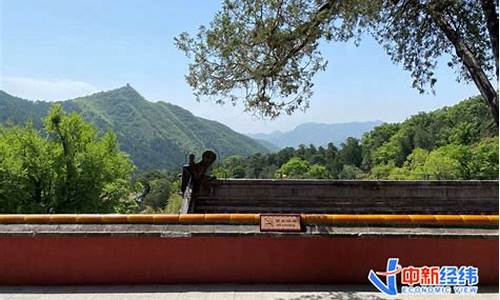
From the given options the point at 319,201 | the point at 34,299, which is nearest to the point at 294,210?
the point at 319,201

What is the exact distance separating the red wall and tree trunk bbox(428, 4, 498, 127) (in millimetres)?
1669

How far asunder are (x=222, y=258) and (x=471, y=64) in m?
3.64

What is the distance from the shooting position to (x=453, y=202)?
955cm

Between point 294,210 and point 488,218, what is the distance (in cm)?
422

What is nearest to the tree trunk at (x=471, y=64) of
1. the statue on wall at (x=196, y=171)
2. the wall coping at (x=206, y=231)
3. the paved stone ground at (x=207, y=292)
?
the wall coping at (x=206, y=231)

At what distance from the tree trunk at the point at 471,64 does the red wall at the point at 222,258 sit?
1.67 meters

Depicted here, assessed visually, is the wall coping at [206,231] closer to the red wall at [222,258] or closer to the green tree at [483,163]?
A: the red wall at [222,258]

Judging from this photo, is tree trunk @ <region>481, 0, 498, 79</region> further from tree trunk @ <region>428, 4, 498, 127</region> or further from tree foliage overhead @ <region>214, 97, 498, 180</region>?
tree foliage overhead @ <region>214, 97, 498, 180</region>

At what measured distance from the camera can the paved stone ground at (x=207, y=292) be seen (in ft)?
16.6

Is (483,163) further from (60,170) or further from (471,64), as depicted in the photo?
(471,64)

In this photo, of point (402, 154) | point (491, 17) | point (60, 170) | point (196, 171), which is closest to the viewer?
point (491, 17)

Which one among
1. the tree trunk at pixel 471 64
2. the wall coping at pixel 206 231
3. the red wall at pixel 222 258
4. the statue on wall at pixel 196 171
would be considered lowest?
the red wall at pixel 222 258

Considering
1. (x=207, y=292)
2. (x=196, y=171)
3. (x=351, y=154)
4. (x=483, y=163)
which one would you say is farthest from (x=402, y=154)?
(x=207, y=292)

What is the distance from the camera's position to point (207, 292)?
5.20 metres
